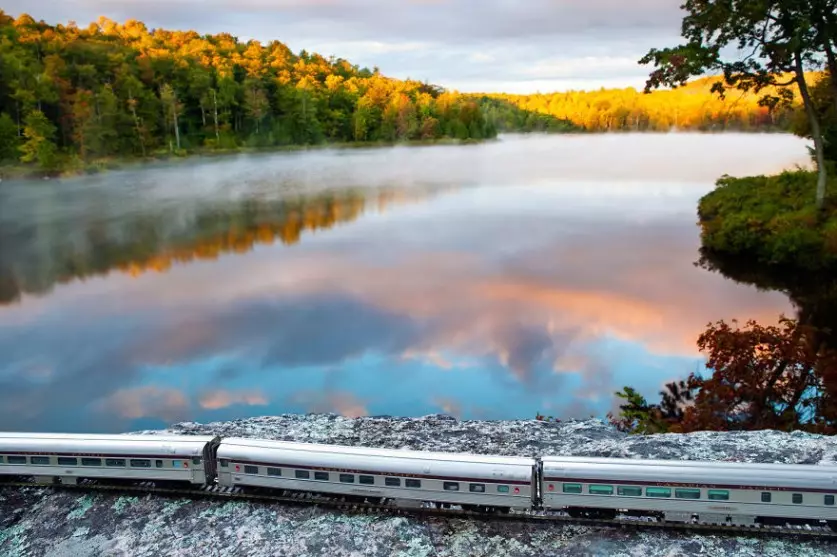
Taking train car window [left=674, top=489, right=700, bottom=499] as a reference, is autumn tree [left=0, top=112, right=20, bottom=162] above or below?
above

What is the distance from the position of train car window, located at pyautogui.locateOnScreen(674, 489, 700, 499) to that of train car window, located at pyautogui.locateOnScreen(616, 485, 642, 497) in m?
0.45

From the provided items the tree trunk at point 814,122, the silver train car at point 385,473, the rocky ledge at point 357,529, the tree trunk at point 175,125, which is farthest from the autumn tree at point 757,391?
the tree trunk at point 175,125

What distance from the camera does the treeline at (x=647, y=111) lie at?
90062 mm

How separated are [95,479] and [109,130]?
57.0 m

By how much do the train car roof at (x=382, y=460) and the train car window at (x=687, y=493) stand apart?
5.98 feet

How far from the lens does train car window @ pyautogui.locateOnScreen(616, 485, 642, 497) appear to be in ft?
28.7

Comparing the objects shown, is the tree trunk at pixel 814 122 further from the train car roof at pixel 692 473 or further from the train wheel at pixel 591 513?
the train wheel at pixel 591 513

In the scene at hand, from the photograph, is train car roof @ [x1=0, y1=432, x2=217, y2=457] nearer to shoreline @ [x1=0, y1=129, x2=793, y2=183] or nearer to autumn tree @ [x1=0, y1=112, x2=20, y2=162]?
shoreline @ [x1=0, y1=129, x2=793, y2=183]

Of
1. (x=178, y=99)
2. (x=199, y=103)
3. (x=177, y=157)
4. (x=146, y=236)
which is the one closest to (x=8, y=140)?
(x=177, y=157)

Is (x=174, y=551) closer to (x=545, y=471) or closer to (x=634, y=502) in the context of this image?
(x=545, y=471)

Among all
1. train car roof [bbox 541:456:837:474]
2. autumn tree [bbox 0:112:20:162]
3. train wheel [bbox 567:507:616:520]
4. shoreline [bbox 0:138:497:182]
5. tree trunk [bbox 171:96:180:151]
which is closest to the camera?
train car roof [bbox 541:456:837:474]

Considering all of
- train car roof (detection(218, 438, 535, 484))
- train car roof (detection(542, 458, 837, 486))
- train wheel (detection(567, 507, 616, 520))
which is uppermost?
train car roof (detection(542, 458, 837, 486))

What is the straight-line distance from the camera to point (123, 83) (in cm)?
6756

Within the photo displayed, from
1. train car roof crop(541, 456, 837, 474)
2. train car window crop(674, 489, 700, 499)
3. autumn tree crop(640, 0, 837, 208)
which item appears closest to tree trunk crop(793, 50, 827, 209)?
autumn tree crop(640, 0, 837, 208)
